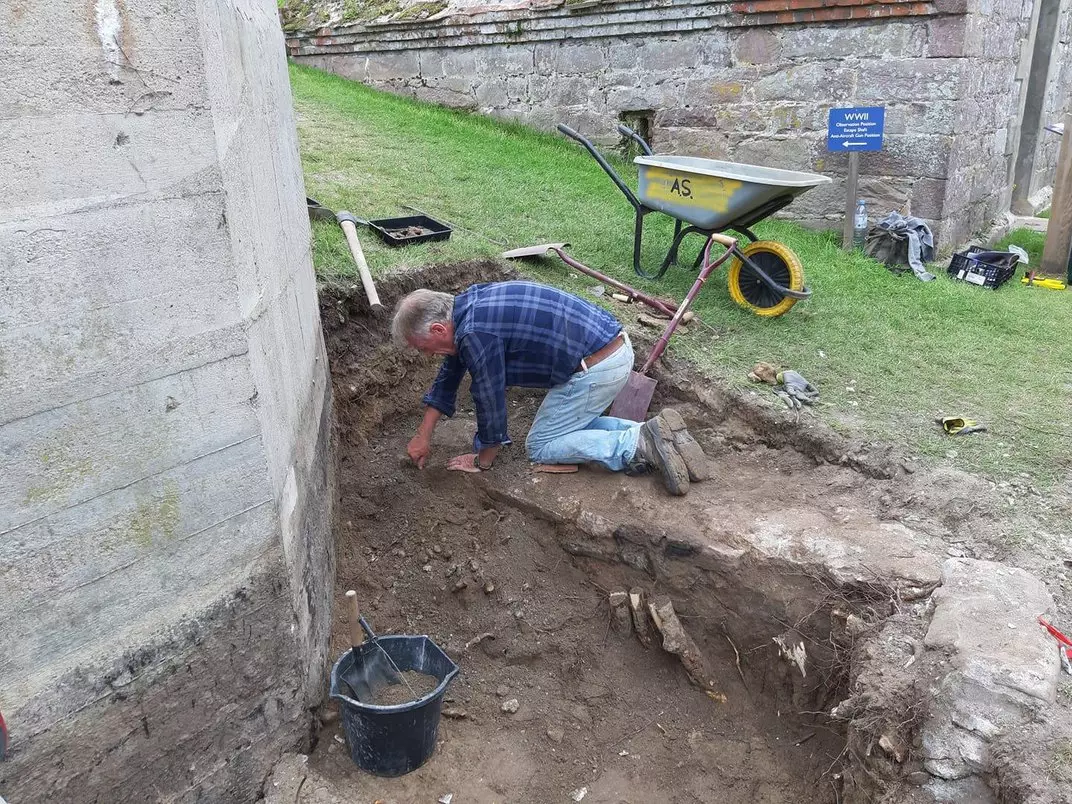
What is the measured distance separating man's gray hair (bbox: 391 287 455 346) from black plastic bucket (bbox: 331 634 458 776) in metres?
1.39

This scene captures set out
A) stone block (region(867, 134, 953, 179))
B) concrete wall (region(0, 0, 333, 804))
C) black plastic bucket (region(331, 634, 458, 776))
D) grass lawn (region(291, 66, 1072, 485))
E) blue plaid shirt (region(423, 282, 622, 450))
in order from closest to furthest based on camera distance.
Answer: concrete wall (region(0, 0, 333, 804))
black plastic bucket (region(331, 634, 458, 776))
blue plaid shirt (region(423, 282, 622, 450))
grass lawn (region(291, 66, 1072, 485))
stone block (region(867, 134, 953, 179))

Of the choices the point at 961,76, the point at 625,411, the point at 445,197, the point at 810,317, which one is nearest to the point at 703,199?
the point at 810,317

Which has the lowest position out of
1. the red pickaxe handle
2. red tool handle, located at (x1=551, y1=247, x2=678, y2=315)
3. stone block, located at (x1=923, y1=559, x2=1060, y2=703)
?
stone block, located at (x1=923, y1=559, x2=1060, y2=703)

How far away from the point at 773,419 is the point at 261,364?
9.71ft

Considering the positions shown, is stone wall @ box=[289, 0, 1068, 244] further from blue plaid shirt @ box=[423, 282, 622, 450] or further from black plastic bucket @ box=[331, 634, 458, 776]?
black plastic bucket @ box=[331, 634, 458, 776]

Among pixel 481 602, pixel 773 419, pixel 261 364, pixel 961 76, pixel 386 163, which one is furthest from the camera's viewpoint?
pixel 386 163

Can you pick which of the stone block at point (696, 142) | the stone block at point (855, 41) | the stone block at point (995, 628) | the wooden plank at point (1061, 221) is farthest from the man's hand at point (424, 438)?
the wooden plank at point (1061, 221)

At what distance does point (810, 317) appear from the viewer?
5.84 metres

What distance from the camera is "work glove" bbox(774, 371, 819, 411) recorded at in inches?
182

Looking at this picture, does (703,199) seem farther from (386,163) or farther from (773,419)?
(386,163)

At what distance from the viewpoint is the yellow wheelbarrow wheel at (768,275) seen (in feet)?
18.9

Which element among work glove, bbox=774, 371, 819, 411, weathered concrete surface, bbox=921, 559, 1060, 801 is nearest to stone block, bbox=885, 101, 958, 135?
work glove, bbox=774, 371, 819, 411

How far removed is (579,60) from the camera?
9.61 m

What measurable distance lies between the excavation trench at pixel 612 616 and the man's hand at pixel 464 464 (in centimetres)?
6
